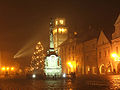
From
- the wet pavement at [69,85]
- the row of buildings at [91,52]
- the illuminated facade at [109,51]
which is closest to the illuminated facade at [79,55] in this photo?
the row of buildings at [91,52]

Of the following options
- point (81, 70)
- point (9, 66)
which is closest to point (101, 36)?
point (81, 70)

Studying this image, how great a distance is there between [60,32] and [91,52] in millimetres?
33898

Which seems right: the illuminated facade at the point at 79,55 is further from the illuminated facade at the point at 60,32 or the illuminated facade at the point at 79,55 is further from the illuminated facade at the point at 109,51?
the illuminated facade at the point at 60,32

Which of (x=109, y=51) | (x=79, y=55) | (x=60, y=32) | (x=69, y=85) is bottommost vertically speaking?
(x=69, y=85)

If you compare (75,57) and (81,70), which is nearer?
(81,70)

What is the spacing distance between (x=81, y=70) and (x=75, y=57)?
7.29 m

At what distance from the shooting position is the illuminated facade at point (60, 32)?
96.6 metres

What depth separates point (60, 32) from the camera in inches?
3826

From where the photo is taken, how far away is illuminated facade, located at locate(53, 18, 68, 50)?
9656 centimetres

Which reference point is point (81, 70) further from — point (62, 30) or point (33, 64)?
point (62, 30)

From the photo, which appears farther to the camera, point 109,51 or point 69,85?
point 109,51

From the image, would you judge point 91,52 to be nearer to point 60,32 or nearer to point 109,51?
point 109,51

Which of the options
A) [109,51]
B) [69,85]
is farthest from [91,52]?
[69,85]

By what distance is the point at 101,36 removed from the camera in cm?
5947
